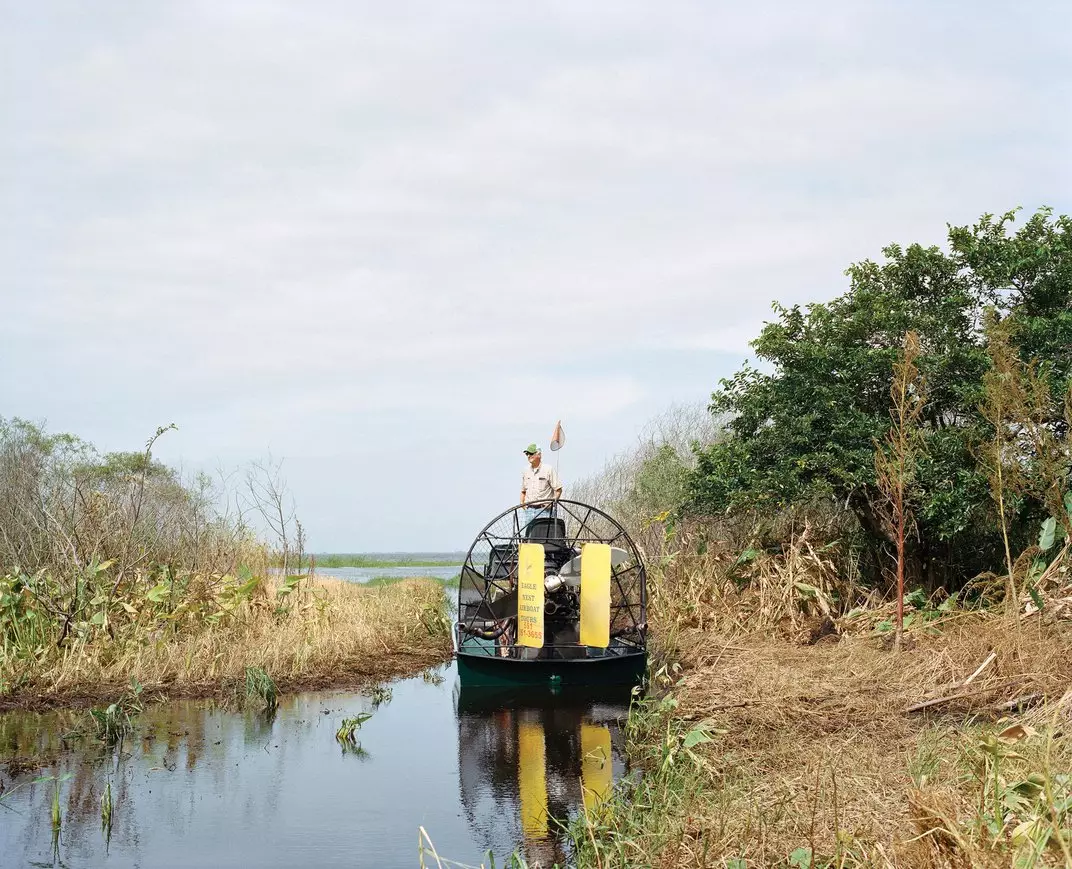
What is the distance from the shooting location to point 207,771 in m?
8.41

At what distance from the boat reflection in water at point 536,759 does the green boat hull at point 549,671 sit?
0.57 feet

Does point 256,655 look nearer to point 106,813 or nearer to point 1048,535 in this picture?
point 106,813

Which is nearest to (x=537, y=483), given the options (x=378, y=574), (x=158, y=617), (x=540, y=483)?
(x=540, y=483)

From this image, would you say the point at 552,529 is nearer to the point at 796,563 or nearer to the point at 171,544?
the point at 796,563

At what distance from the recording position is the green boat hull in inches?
459

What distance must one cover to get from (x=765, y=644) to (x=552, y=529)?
317 centimetres

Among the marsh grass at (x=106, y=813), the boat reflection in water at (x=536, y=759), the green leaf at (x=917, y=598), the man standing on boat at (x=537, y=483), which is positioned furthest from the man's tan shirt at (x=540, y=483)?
the marsh grass at (x=106, y=813)

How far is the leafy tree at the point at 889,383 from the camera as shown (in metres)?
14.0

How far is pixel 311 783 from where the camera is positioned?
8195 millimetres

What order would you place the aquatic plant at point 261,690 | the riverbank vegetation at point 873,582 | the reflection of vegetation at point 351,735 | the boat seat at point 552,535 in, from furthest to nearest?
the boat seat at point 552,535, the aquatic plant at point 261,690, the reflection of vegetation at point 351,735, the riverbank vegetation at point 873,582

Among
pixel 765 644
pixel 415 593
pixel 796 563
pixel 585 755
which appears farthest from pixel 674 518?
pixel 585 755

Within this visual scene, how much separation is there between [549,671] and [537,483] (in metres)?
2.55

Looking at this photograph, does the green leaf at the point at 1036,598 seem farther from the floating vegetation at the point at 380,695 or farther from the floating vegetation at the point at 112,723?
the floating vegetation at the point at 112,723

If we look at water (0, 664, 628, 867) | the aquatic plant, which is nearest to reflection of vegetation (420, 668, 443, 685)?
water (0, 664, 628, 867)
